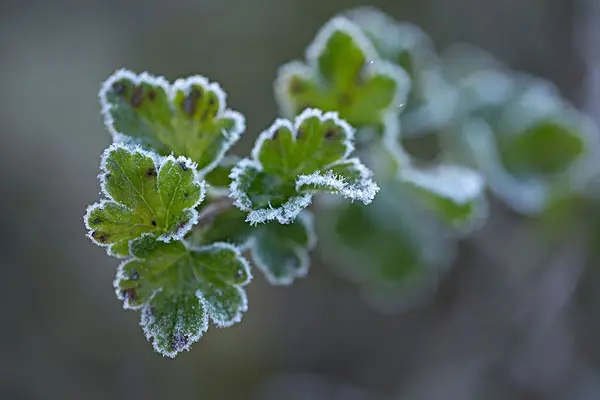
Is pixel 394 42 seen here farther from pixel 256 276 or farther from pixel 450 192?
pixel 256 276

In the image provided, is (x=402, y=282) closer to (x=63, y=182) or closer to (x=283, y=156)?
(x=283, y=156)

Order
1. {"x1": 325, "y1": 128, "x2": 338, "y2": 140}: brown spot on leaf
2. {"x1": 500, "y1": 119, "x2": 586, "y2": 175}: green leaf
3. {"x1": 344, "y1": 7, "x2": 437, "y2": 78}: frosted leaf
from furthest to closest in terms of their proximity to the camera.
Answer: {"x1": 500, "y1": 119, "x2": 586, "y2": 175}: green leaf < {"x1": 344, "y1": 7, "x2": 437, "y2": 78}: frosted leaf < {"x1": 325, "y1": 128, "x2": 338, "y2": 140}: brown spot on leaf

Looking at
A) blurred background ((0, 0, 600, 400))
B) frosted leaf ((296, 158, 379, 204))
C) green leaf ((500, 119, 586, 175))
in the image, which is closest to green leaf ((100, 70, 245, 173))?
frosted leaf ((296, 158, 379, 204))

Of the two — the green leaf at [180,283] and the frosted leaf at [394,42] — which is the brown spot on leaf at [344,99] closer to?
the frosted leaf at [394,42]

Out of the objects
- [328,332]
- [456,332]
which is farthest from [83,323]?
[456,332]

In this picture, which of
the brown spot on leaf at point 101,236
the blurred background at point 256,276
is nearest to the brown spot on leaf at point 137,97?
the brown spot on leaf at point 101,236

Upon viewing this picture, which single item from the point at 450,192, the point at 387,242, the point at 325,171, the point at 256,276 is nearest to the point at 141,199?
the point at 325,171

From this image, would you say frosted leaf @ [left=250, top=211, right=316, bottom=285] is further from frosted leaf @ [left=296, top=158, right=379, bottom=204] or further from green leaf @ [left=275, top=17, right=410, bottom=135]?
green leaf @ [left=275, top=17, right=410, bottom=135]
